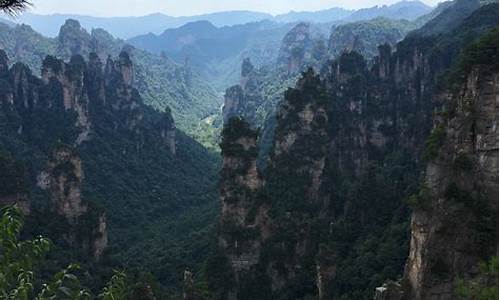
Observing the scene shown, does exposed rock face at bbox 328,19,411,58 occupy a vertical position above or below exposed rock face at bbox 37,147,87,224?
above

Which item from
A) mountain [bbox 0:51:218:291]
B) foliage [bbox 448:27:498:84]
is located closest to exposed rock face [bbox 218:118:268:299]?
mountain [bbox 0:51:218:291]

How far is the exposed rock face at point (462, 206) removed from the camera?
26281mm

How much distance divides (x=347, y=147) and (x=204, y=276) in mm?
28641

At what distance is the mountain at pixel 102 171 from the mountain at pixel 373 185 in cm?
988

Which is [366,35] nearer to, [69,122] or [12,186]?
[69,122]

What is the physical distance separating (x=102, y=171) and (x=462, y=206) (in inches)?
2706

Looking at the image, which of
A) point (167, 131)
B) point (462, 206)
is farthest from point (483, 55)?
point (167, 131)

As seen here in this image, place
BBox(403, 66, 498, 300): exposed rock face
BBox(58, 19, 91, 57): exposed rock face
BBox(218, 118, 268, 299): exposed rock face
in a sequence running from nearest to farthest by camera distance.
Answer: BBox(403, 66, 498, 300): exposed rock face → BBox(218, 118, 268, 299): exposed rock face → BBox(58, 19, 91, 57): exposed rock face

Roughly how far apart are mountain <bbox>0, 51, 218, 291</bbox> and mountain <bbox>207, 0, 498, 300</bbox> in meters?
9.88

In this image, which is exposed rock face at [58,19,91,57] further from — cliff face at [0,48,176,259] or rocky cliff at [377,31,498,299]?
rocky cliff at [377,31,498,299]

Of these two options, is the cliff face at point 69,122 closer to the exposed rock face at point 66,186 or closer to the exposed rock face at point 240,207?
the exposed rock face at point 66,186

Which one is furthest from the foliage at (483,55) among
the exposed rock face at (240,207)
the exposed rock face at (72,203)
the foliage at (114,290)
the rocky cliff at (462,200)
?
the exposed rock face at (72,203)

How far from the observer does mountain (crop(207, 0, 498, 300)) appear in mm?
27125

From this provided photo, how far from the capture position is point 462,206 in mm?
27031
